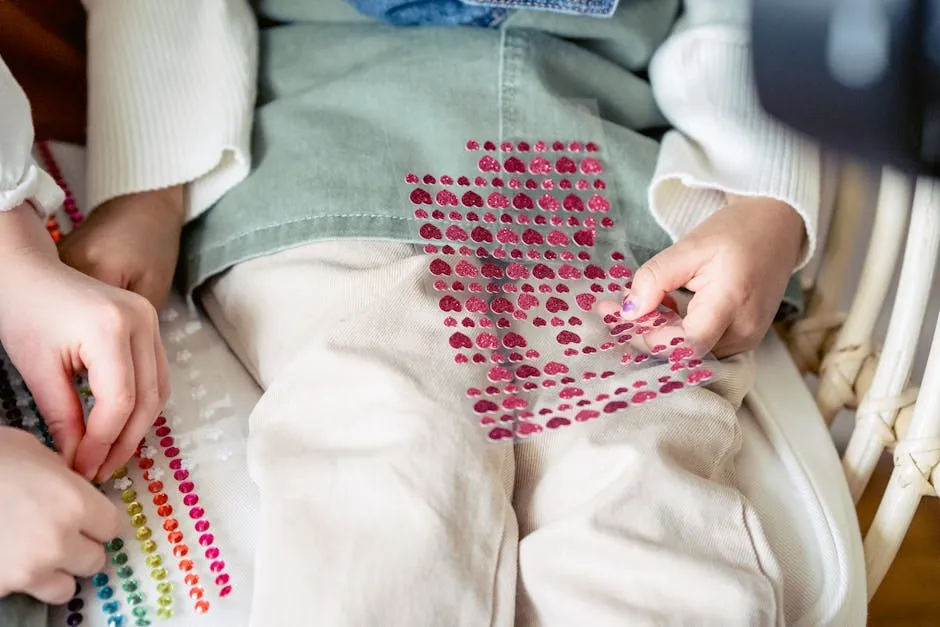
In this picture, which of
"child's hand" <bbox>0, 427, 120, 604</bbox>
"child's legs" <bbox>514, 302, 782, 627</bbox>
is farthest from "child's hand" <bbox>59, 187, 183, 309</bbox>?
"child's legs" <bbox>514, 302, 782, 627</bbox>

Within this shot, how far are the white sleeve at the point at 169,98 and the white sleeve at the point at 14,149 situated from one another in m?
0.07

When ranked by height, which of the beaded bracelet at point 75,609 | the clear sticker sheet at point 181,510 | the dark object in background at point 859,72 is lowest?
the beaded bracelet at point 75,609

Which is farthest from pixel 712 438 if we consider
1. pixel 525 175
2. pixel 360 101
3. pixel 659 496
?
pixel 360 101

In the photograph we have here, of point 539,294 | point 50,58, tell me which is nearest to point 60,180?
point 50,58

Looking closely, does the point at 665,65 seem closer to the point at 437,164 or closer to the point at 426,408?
the point at 437,164

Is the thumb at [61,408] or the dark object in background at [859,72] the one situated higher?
the dark object in background at [859,72]

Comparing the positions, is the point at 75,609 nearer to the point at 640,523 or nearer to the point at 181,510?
the point at 181,510

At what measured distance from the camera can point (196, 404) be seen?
0.51 metres

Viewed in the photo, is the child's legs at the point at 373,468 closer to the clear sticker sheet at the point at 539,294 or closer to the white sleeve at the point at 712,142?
the clear sticker sheet at the point at 539,294

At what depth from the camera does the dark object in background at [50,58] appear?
57 cm

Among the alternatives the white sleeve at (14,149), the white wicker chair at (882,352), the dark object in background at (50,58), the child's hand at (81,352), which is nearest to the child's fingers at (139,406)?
the child's hand at (81,352)

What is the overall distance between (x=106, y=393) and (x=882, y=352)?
0.42 meters

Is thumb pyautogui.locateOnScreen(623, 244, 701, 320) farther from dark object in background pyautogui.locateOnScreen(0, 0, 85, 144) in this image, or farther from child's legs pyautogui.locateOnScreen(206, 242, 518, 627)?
dark object in background pyautogui.locateOnScreen(0, 0, 85, 144)

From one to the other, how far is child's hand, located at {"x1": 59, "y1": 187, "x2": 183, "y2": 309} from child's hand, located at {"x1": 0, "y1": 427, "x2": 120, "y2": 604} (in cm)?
13
